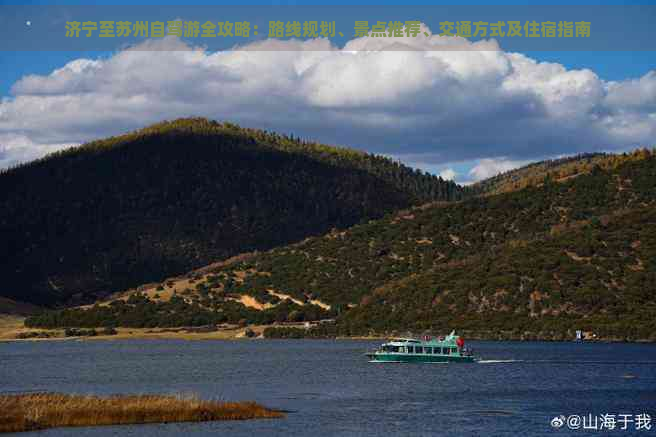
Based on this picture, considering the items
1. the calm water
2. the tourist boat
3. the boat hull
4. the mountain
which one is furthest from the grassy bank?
the mountain

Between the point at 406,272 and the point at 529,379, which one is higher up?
the point at 406,272

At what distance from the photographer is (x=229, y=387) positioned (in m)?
102

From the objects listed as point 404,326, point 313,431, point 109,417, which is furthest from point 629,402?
point 404,326

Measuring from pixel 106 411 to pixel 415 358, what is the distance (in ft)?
205

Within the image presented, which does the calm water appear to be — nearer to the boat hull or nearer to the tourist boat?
the boat hull

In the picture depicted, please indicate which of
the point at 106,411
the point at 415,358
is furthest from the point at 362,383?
the point at 106,411

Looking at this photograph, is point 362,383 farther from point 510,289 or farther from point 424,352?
point 510,289

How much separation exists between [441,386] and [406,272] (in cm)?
9197

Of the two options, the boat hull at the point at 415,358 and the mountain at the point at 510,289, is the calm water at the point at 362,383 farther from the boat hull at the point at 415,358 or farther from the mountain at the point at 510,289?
the mountain at the point at 510,289

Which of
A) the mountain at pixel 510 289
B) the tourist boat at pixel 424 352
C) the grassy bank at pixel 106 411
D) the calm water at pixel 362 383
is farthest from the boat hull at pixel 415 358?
the grassy bank at pixel 106 411

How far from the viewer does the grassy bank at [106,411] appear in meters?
70.6

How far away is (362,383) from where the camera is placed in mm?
104375

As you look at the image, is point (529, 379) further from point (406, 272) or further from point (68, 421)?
point (406, 272)

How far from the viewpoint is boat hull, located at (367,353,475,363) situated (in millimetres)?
127881
